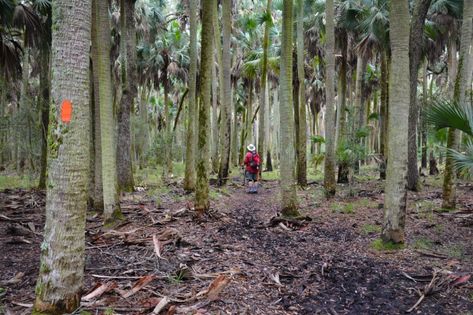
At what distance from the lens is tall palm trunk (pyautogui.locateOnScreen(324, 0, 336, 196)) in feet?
37.7

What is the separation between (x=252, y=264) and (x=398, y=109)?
3525 millimetres

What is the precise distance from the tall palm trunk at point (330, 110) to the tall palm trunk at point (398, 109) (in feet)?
17.9

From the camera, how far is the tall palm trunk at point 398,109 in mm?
6148

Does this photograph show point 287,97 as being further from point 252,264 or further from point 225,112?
point 225,112

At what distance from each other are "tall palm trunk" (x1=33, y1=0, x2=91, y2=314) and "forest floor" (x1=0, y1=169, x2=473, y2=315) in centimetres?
39

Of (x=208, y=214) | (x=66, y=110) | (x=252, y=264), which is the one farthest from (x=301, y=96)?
(x=66, y=110)

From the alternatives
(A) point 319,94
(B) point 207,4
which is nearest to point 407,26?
(B) point 207,4

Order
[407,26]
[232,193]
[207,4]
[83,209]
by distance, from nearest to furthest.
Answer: [83,209] < [407,26] < [207,4] < [232,193]

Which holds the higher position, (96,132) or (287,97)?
(287,97)

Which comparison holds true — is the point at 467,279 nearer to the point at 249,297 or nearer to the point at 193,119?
the point at 249,297

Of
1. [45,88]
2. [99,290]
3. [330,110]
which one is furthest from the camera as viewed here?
[45,88]

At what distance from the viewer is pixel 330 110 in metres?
11.9

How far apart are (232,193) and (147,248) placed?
7.59m

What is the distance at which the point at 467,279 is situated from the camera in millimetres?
5004
